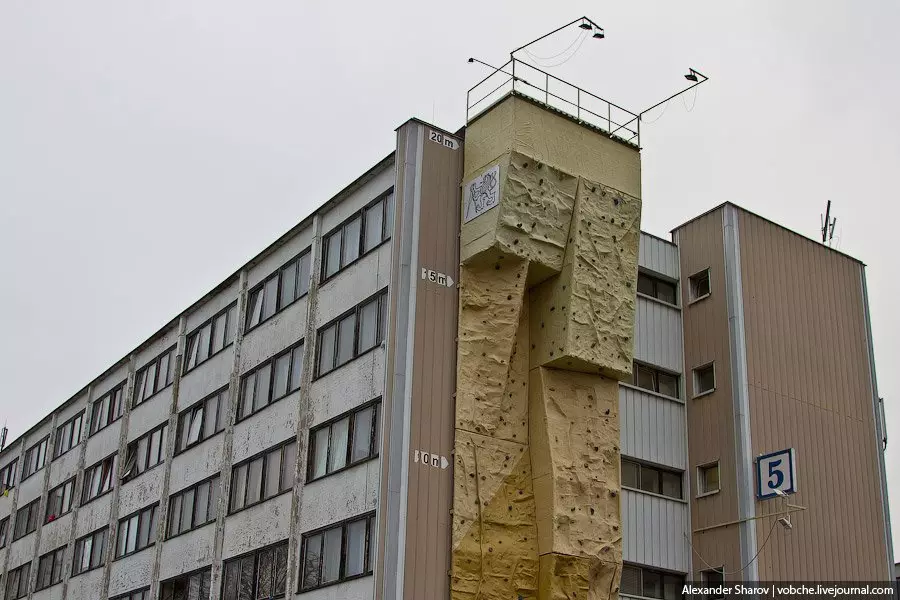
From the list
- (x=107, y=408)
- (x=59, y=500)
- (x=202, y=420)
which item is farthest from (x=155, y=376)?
(x=59, y=500)

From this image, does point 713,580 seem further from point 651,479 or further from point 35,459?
point 35,459

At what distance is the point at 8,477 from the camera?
2790 inches

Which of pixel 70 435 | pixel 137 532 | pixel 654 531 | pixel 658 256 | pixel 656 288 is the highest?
pixel 658 256

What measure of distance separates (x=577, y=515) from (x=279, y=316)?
44.8 feet

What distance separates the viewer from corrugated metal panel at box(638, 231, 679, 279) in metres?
45.5

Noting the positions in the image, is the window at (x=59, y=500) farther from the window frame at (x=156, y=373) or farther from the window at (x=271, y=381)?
the window at (x=271, y=381)

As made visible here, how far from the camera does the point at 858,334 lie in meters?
46.6

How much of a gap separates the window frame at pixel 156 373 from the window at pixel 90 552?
599 centimetres

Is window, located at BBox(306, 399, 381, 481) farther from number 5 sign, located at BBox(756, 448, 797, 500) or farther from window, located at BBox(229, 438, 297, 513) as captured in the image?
number 5 sign, located at BBox(756, 448, 797, 500)

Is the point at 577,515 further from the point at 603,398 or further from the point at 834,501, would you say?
the point at 834,501

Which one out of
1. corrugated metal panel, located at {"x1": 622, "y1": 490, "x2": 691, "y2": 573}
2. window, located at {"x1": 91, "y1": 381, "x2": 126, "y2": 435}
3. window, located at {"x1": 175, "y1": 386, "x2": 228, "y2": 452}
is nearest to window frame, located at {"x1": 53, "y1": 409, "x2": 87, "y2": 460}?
window, located at {"x1": 91, "y1": 381, "x2": 126, "y2": 435}

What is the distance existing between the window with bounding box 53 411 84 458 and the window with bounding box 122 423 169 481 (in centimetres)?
793

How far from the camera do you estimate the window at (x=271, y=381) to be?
42.0 m

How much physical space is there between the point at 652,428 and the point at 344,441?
11.6 metres
